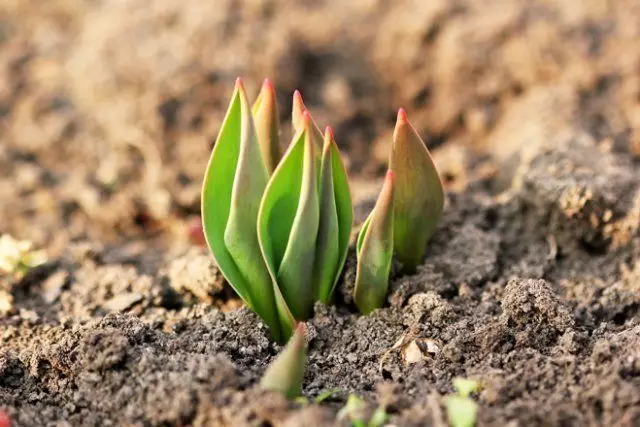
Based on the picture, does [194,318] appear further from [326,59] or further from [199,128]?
[326,59]

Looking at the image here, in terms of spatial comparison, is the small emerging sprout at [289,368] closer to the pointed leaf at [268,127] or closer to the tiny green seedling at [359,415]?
the tiny green seedling at [359,415]

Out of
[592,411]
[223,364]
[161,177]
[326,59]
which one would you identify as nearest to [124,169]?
[161,177]

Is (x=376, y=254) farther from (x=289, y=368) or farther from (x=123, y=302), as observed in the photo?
(x=123, y=302)

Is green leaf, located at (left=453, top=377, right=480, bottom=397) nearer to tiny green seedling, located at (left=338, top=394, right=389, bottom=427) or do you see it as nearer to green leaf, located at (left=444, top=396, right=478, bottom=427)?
green leaf, located at (left=444, top=396, right=478, bottom=427)

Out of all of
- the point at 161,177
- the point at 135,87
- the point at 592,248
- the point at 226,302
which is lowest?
the point at 592,248

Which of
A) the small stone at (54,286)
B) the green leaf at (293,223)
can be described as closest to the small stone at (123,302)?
the small stone at (54,286)

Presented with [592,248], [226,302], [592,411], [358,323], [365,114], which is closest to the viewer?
[592,411]

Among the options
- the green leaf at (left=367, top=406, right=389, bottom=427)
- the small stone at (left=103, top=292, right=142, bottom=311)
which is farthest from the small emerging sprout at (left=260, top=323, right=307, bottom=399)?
→ the small stone at (left=103, top=292, right=142, bottom=311)
